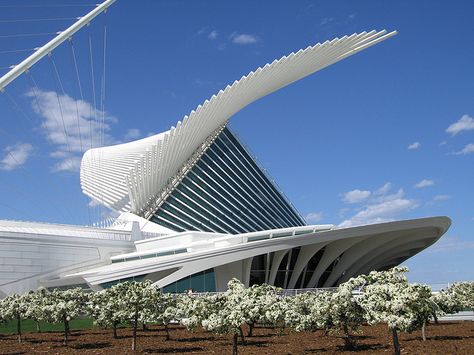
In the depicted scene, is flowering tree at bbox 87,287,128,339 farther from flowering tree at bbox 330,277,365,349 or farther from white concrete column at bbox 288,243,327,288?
white concrete column at bbox 288,243,327,288

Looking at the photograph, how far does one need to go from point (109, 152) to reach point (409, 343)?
177ft

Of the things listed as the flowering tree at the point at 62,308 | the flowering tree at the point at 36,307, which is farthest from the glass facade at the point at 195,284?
the flowering tree at the point at 36,307

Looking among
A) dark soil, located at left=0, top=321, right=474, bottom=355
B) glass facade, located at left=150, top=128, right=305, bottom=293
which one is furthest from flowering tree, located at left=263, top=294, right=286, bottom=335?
glass facade, located at left=150, top=128, right=305, bottom=293

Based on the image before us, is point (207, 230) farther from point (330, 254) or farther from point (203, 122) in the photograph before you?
point (330, 254)

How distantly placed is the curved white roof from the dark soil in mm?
26740

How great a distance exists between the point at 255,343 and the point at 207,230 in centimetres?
2966

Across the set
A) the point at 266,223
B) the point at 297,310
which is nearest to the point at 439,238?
the point at 266,223

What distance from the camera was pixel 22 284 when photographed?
36156 mm

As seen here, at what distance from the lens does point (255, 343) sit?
17.9 meters

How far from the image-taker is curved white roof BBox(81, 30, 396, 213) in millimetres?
45062

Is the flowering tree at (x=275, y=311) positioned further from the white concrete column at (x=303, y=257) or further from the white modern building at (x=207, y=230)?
the white concrete column at (x=303, y=257)

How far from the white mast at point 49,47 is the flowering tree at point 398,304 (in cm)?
1765

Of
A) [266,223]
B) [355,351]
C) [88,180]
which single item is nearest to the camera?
[355,351]

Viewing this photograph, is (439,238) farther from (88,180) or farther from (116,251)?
(88,180)
